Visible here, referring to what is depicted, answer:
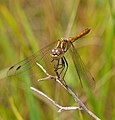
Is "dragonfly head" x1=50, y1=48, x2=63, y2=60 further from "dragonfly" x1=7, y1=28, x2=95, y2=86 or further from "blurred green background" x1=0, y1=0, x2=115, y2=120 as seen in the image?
"blurred green background" x1=0, y1=0, x2=115, y2=120

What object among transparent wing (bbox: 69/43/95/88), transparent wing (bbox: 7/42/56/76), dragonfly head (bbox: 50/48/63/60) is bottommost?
transparent wing (bbox: 69/43/95/88)

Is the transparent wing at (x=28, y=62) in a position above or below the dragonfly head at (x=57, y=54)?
above

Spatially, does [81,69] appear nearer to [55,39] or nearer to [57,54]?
[57,54]

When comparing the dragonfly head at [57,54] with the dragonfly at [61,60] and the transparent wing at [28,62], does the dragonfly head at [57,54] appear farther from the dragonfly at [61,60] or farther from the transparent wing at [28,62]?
the transparent wing at [28,62]

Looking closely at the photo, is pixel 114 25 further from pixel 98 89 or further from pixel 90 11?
pixel 90 11

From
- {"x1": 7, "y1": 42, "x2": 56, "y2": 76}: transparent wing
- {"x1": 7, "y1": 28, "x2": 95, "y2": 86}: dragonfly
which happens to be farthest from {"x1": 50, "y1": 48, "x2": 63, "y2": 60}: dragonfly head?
{"x1": 7, "y1": 42, "x2": 56, "y2": 76}: transparent wing

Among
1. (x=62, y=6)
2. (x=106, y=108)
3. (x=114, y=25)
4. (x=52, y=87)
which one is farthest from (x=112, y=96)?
(x=62, y=6)

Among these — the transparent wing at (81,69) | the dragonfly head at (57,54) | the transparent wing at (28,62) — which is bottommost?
the transparent wing at (81,69)

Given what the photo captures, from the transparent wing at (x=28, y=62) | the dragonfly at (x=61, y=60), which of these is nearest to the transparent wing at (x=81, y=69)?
the dragonfly at (x=61, y=60)

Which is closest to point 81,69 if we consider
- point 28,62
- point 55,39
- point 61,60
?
point 61,60
